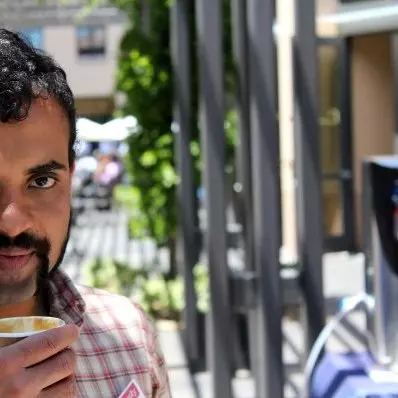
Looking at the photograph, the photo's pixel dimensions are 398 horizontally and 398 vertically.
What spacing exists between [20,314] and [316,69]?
2.45 m

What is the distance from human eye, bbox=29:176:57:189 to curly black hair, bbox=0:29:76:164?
0.10 metres

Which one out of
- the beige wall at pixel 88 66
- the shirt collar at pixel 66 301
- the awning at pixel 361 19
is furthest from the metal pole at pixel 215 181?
the beige wall at pixel 88 66

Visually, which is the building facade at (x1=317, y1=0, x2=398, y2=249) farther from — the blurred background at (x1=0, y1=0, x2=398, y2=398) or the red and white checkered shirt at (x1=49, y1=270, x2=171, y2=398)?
the red and white checkered shirt at (x1=49, y1=270, x2=171, y2=398)

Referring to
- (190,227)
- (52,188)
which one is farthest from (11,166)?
(190,227)

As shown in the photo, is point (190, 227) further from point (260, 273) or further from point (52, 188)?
point (52, 188)

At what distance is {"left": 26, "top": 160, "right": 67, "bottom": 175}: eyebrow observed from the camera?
1338 millimetres

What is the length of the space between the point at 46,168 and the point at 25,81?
0.48 feet

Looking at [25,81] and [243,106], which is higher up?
[25,81]

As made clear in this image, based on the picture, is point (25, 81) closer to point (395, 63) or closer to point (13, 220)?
point (13, 220)

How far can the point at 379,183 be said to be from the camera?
7.63 ft

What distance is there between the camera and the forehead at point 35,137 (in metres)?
1.31

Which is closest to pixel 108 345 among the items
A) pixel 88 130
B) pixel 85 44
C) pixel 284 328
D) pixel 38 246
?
pixel 38 246

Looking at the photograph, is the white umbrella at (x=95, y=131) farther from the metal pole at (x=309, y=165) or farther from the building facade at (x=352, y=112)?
the building facade at (x=352, y=112)

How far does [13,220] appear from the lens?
1.30 meters
